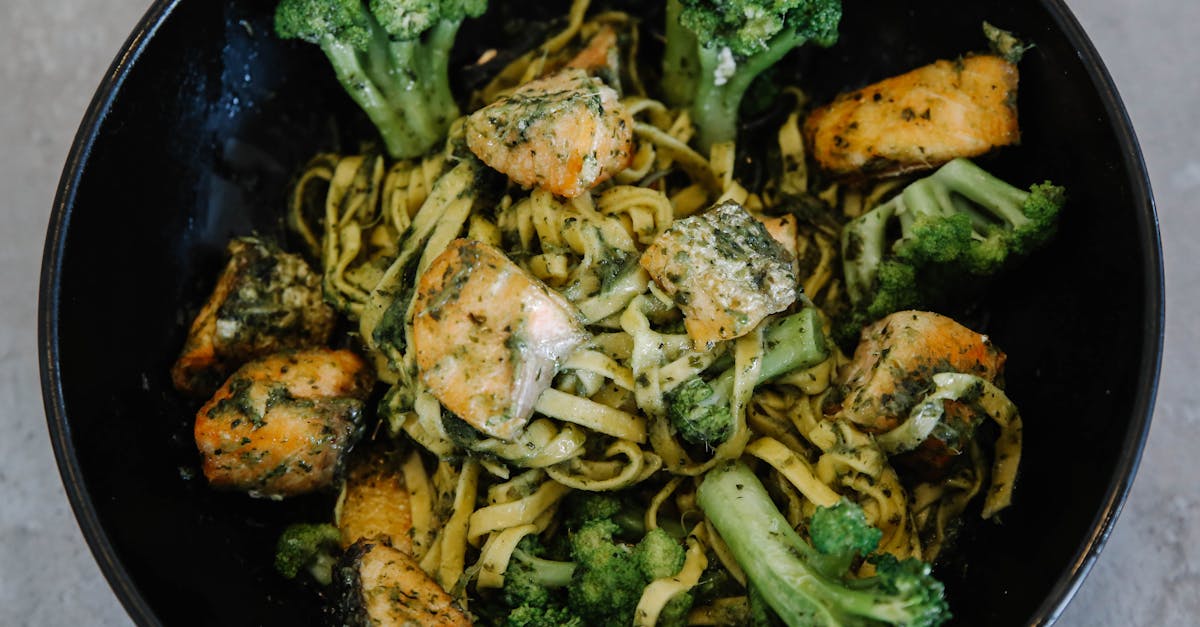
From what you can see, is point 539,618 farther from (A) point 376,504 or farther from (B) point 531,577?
(A) point 376,504

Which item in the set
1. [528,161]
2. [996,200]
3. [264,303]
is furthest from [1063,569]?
[264,303]

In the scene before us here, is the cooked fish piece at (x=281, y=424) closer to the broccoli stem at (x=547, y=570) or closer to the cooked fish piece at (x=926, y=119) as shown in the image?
the broccoli stem at (x=547, y=570)

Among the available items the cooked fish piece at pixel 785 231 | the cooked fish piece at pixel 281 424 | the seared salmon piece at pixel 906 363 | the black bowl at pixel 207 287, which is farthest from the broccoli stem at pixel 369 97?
the seared salmon piece at pixel 906 363

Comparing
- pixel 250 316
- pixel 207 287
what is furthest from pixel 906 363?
pixel 207 287

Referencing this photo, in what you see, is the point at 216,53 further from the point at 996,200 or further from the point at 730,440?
the point at 996,200

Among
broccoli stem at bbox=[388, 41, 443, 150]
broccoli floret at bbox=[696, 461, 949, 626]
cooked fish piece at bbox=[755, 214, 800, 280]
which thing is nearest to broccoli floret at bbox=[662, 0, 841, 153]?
cooked fish piece at bbox=[755, 214, 800, 280]
